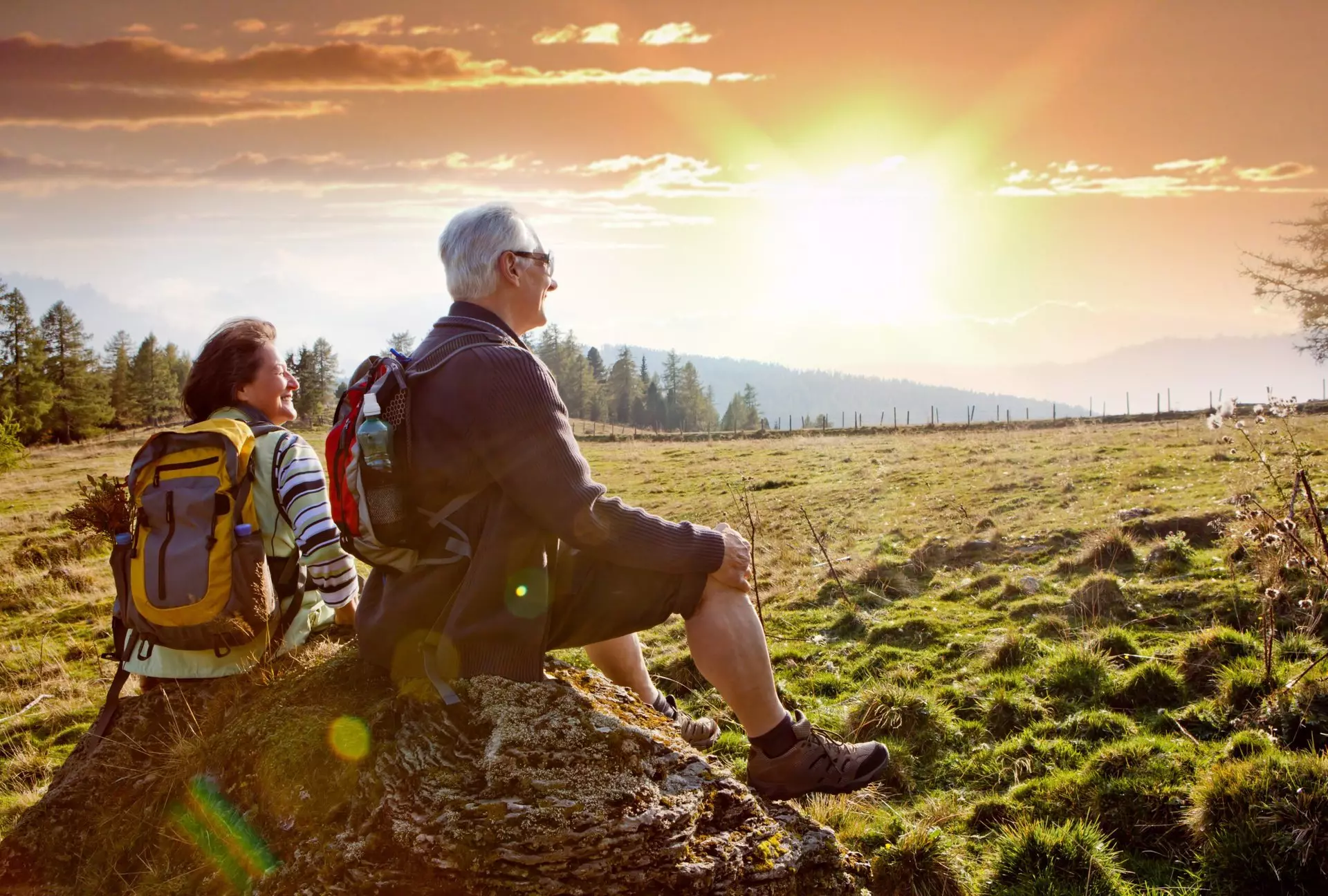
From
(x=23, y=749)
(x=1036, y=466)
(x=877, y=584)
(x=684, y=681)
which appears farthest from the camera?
(x=1036, y=466)

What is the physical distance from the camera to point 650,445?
182 feet

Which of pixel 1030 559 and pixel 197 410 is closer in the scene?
pixel 197 410

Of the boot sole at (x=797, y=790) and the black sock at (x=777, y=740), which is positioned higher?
the black sock at (x=777, y=740)

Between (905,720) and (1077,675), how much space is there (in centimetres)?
153

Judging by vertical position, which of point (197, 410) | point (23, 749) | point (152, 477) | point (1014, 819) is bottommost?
point (23, 749)

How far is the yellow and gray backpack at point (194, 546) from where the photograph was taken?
4.12m

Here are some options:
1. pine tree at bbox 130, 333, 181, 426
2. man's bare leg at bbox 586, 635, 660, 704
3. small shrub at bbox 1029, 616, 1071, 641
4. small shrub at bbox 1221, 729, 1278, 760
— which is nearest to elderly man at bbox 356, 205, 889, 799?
man's bare leg at bbox 586, 635, 660, 704

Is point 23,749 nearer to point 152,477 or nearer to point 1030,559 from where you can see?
point 152,477

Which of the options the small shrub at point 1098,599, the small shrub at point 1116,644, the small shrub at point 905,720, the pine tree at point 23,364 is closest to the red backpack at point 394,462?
the small shrub at point 905,720

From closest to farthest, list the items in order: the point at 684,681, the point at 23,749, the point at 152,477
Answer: the point at 152,477 → the point at 23,749 → the point at 684,681

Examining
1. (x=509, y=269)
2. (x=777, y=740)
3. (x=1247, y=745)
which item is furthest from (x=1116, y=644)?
(x=509, y=269)

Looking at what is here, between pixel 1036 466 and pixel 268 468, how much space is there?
19.7 m

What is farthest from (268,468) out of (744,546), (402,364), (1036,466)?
(1036,466)

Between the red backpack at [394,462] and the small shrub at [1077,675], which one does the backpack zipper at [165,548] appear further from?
the small shrub at [1077,675]
